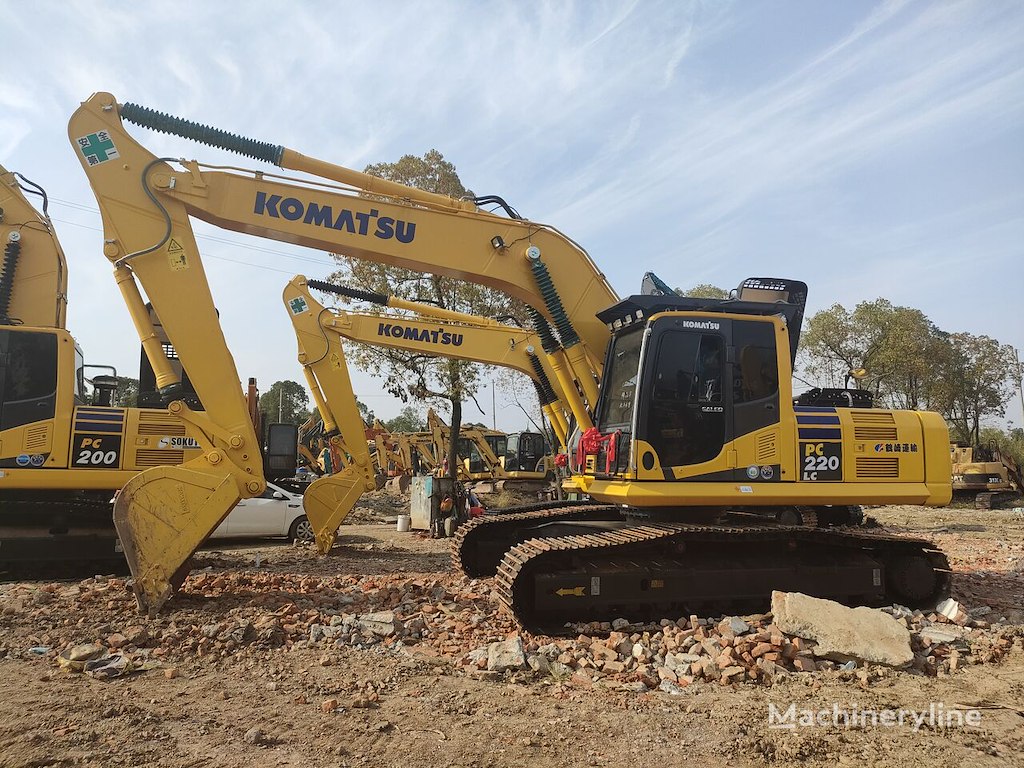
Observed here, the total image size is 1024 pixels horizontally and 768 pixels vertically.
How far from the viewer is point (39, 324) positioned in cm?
Result: 1020

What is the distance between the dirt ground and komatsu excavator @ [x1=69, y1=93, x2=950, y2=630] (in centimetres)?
86

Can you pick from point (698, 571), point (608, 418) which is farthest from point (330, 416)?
point (698, 571)

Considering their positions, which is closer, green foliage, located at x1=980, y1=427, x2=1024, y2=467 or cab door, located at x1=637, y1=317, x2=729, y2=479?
cab door, located at x1=637, y1=317, x2=729, y2=479

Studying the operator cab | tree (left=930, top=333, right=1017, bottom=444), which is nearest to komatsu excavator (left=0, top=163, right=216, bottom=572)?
the operator cab

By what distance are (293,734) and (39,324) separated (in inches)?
336

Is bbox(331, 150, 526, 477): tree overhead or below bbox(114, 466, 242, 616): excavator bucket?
overhead

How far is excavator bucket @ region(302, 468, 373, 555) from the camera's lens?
39.4ft

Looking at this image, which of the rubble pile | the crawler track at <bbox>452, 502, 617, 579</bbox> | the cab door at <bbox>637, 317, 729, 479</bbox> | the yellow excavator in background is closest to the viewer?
the rubble pile

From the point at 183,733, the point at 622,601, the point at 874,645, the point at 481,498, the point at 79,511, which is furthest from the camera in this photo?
the point at 481,498

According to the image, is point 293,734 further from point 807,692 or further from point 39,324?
point 39,324

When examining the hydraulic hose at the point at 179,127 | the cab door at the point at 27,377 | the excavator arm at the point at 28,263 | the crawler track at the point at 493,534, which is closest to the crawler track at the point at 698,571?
the crawler track at the point at 493,534

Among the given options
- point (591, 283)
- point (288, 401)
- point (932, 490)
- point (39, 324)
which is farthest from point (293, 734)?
point (288, 401)

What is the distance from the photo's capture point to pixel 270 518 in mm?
13961

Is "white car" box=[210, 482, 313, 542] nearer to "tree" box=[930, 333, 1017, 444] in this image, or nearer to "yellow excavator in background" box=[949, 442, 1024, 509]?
"yellow excavator in background" box=[949, 442, 1024, 509]
